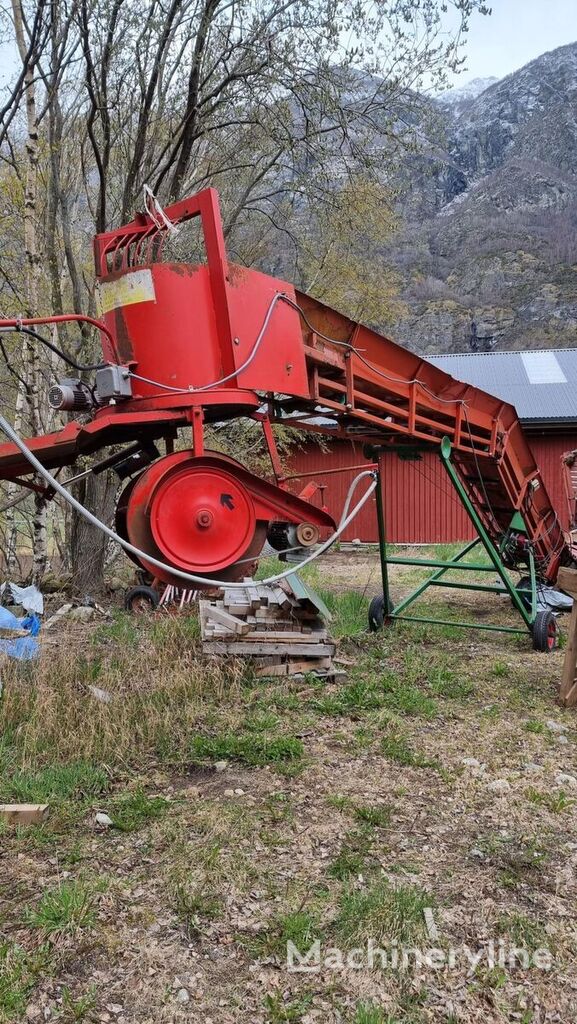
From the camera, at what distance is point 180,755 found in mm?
4203

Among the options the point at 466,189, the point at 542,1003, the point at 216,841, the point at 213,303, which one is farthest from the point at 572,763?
the point at 466,189

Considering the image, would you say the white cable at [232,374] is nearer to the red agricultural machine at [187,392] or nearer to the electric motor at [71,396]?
the red agricultural machine at [187,392]

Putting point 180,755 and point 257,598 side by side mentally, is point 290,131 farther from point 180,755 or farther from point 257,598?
point 180,755

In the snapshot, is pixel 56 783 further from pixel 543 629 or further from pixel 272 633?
pixel 543 629

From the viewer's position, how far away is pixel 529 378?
687 inches

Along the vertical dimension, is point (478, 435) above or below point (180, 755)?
above

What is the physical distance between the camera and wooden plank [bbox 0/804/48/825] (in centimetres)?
336

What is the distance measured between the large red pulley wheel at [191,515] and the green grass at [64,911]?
58.5 inches

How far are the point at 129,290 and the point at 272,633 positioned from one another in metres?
3.11

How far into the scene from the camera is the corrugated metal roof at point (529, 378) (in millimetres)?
15680

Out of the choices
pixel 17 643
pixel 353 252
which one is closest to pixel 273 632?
pixel 17 643

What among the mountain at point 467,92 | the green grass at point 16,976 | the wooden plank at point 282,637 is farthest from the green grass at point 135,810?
the mountain at point 467,92

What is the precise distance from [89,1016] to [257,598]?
4.09 m

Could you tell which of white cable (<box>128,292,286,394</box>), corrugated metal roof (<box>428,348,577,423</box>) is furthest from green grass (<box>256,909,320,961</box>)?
corrugated metal roof (<box>428,348,577,423</box>)
